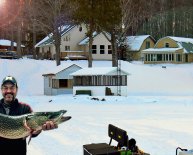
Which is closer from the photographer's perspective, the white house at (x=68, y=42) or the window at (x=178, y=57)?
the window at (x=178, y=57)

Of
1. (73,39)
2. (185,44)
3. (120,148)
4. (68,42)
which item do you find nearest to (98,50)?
(73,39)

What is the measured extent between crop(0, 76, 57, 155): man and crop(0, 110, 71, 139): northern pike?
381 millimetres

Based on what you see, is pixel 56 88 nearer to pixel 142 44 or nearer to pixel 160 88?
pixel 160 88

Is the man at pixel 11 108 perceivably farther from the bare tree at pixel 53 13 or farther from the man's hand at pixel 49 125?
the bare tree at pixel 53 13

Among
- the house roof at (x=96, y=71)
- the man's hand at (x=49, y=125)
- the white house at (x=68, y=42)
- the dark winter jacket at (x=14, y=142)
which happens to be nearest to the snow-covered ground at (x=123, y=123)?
the dark winter jacket at (x=14, y=142)

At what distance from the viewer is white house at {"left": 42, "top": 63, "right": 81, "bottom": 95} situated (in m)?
31.6

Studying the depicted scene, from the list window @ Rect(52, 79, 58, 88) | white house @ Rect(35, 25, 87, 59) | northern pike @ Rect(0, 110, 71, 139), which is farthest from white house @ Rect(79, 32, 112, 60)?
northern pike @ Rect(0, 110, 71, 139)

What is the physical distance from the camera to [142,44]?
61594 millimetres

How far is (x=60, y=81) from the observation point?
31969 millimetres

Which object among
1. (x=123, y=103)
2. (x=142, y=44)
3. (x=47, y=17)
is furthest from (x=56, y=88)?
(x=142, y=44)

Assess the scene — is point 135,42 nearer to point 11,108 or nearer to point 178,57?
point 178,57

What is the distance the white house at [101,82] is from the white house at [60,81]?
1.98 m

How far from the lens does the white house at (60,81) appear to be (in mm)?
31641

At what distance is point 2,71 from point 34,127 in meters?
40.6
